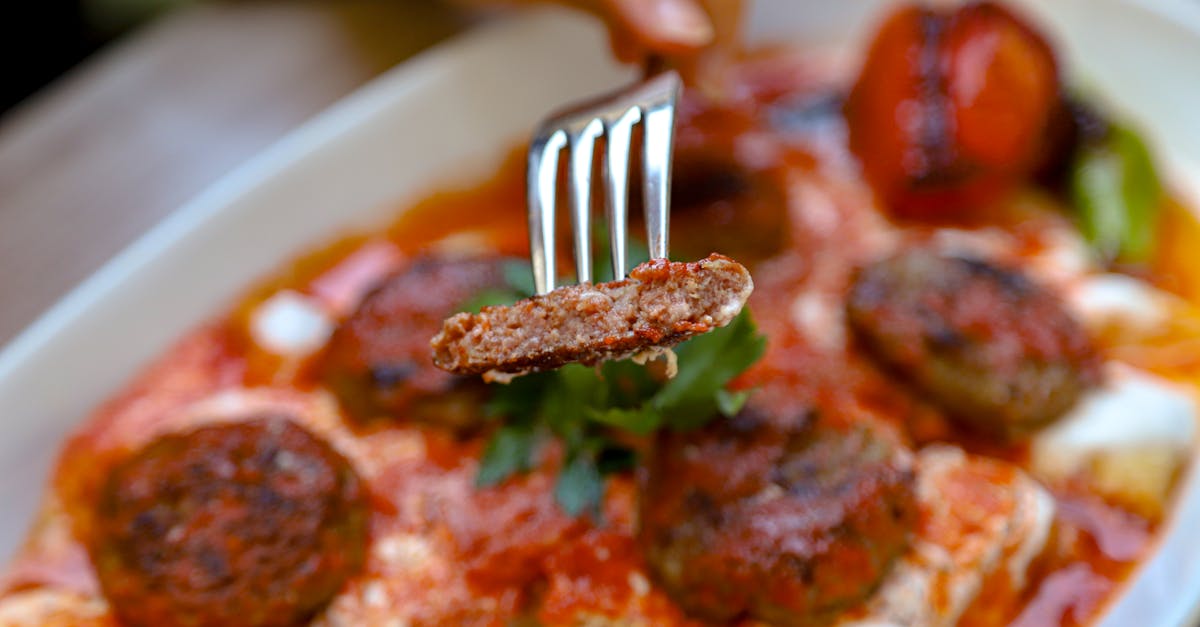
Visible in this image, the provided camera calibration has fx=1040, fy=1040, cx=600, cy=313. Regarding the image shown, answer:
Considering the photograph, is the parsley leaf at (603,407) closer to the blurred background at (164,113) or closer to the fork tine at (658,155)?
the fork tine at (658,155)

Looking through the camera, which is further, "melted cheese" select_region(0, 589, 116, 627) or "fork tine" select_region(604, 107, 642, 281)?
"melted cheese" select_region(0, 589, 116, 627)

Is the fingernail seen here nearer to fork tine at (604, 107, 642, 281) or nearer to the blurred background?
fork tine at (604, 107, 642, 281)

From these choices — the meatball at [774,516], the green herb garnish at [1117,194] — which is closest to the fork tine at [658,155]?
the meatball at [774,516]

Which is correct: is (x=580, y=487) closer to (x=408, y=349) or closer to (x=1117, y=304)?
(x=408, y=349)

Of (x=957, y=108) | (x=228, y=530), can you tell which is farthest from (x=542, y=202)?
(x=957, y=108)

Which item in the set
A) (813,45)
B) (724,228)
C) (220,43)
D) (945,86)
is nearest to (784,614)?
(724,228)

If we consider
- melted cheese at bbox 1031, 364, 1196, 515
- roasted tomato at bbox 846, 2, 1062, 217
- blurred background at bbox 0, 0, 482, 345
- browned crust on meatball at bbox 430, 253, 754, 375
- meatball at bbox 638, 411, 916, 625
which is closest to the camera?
browned crust on meatball at bbox 430, 253, 754, 375

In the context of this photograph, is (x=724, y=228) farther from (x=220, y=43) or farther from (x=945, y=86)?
(x=220, y=43)

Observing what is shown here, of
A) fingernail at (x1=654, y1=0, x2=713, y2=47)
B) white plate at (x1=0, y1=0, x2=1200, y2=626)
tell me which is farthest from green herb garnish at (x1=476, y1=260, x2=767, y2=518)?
white plate at (x1=0, y1=0, x2=1200, y2=626)
